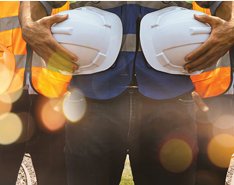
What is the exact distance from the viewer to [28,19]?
155cm

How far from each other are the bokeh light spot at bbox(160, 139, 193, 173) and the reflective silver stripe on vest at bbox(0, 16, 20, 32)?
1461 millimetres

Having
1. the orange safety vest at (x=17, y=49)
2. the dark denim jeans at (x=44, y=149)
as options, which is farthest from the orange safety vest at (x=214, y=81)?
the dark denim jeans at (x=44, y=149)

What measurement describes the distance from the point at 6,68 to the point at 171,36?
4.11 ft

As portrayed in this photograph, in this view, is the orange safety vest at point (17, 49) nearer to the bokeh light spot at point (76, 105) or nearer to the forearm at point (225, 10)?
the bokeh light spot at point (76, 105)

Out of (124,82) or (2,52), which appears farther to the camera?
(2,52)

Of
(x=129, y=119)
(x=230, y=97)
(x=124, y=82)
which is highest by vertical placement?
(x=124, y=82)

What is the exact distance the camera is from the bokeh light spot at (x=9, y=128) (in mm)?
2471

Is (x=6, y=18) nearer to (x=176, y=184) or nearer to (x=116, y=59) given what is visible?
(x=116, y=59)

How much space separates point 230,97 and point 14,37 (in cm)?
132

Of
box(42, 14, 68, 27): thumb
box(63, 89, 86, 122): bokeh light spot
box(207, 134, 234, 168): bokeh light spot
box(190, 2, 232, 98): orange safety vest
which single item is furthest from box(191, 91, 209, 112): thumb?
box(42, 14, 68, 27): thumb

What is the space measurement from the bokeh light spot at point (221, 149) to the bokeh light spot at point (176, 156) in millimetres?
1128

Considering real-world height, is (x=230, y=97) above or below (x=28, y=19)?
below

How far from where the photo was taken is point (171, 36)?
5.02ft

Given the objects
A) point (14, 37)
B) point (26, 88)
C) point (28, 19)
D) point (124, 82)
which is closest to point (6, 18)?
point (14, 37)
